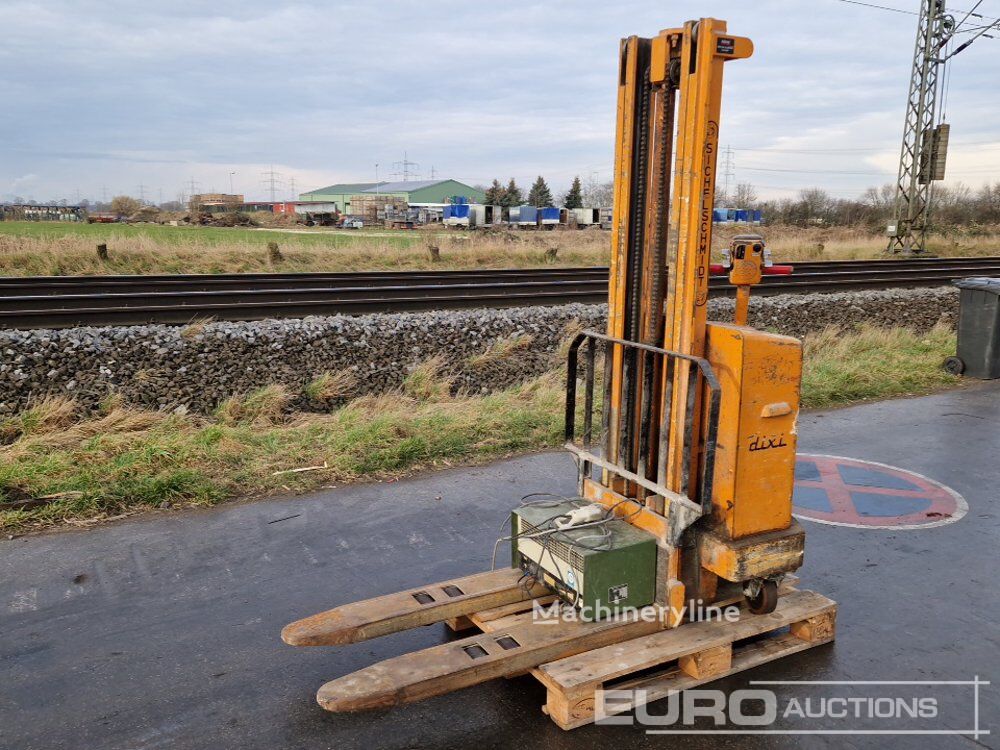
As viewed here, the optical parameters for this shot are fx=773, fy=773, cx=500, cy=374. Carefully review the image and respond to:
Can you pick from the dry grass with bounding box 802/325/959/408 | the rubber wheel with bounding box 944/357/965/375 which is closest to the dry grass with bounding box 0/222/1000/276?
the dry grass with bounding box 802/325/959/408

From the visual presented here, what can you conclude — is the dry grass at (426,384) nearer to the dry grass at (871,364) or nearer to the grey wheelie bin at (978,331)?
the dry grass at (871,364)

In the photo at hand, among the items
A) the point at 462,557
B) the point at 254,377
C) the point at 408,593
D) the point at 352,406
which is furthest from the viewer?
the point at 254,377

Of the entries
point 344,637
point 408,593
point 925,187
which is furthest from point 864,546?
point 925,187

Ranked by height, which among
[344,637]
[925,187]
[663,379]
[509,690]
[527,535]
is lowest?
[509,690]

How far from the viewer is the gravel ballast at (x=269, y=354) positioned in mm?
8188

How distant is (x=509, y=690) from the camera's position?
3627 mm

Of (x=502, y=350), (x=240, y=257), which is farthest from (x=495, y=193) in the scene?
(x=502, y=350)

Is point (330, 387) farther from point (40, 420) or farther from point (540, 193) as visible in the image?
point (540, 193)

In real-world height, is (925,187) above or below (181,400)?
above

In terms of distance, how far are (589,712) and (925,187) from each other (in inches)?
1280

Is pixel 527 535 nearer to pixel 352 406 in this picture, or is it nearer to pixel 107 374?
pixel 352 406

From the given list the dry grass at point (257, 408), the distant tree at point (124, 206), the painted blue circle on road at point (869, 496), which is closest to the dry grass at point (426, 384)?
the dry grass at point (257, 408)

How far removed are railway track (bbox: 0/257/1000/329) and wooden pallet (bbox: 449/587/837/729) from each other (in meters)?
8.28

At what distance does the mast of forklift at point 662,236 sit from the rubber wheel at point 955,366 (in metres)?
8.19
